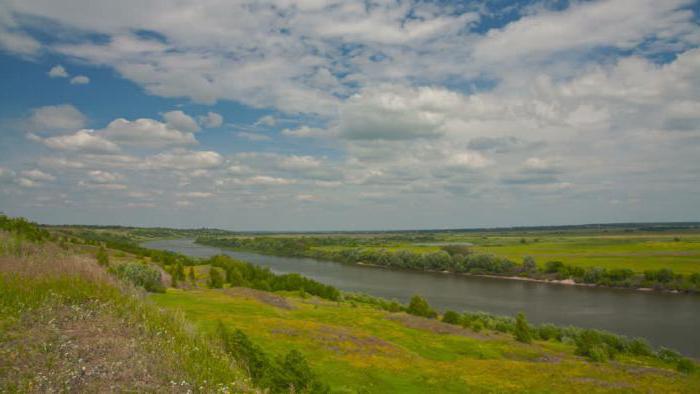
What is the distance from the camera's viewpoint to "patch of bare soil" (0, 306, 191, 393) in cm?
698

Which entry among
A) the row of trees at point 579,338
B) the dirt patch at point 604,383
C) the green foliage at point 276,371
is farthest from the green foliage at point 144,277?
the dirt patch at point 604,383

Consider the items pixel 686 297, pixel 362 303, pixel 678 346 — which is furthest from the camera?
pixel 686 297

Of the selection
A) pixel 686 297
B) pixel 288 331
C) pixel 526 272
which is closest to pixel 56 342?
pixel 288 331

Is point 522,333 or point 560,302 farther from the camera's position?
point 560,302

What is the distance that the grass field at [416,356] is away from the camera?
21109mm

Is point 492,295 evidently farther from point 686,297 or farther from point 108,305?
point 108,305

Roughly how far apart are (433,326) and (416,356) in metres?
12.8

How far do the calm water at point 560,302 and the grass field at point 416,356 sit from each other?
49.0ft

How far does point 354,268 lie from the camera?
373 ft

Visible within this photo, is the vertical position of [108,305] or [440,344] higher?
[108,305]

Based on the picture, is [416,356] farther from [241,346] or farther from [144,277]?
[144,277]

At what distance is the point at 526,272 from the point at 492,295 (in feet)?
90.7

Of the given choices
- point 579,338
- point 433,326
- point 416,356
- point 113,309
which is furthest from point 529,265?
point 113,309

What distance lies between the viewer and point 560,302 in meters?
65.1
